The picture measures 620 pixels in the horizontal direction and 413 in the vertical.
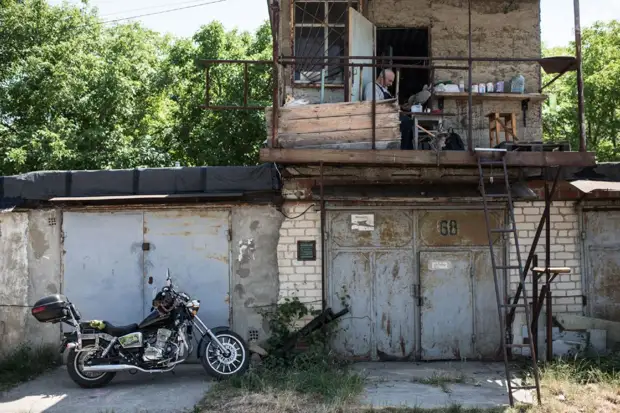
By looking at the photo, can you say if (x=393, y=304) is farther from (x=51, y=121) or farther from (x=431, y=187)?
(x=51, y=121)

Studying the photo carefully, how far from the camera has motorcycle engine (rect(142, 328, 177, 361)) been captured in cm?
790

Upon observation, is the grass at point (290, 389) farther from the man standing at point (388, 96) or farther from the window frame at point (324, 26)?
the window frame at point (324, 26)

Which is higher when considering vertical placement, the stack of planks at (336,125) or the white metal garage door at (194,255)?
the stack of planks at (336,125)

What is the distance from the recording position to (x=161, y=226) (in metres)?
9.05

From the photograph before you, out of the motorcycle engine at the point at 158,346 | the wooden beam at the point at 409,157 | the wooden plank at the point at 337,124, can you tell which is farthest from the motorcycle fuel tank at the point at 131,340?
the wooden plank at the point at 337,124

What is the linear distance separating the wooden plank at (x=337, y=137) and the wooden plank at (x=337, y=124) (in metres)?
0.05

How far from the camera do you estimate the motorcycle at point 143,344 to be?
25.6ft

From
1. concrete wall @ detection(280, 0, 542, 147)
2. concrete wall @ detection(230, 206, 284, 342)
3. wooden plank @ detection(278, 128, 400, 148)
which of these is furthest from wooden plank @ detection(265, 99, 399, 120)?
concrete wall @ detection(280, 0, 542, 147)

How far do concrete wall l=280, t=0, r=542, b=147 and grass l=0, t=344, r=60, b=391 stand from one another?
562cm

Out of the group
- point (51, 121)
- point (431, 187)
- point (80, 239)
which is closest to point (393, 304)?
point (431, 187)

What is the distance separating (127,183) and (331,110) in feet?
10.3

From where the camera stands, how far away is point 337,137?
8.03 m

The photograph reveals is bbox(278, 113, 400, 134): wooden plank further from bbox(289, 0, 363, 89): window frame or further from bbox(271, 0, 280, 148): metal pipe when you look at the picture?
bbox(289, 0, 363, 89): window frame

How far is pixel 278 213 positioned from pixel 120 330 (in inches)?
105
